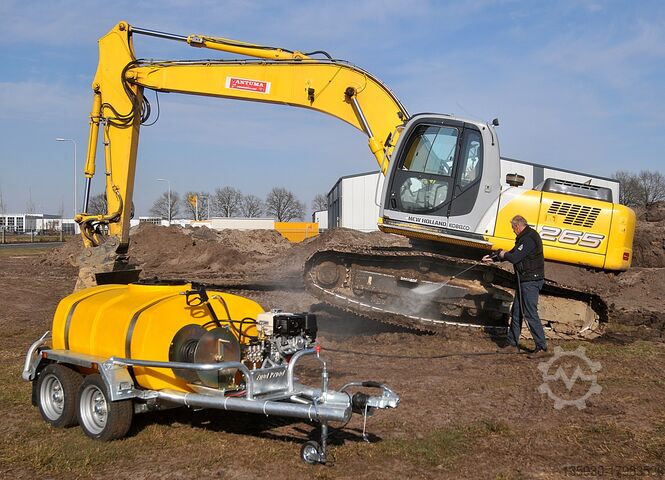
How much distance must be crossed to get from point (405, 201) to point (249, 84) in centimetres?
345

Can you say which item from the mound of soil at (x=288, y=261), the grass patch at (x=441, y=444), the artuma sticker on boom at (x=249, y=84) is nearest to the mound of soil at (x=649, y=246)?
the mound of soil at (x=288, y=261)

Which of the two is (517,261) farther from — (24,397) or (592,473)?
(24,397)

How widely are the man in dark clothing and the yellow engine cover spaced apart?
4.24 metres

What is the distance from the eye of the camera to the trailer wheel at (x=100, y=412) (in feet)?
17.7

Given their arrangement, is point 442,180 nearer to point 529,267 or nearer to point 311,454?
point 529,267

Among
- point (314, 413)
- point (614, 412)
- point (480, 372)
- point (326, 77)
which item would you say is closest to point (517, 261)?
point (480, 372)

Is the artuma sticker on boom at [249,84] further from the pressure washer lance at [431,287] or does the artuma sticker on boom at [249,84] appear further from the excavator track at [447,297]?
the pressure washer lance at [431,287]

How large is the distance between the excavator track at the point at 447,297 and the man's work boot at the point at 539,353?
46.3 inches

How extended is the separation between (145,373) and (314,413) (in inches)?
64.0

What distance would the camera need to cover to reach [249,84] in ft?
36.5

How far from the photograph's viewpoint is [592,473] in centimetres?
485

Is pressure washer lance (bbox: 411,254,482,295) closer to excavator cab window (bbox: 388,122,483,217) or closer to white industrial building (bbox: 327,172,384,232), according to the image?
excavator cab window (bbox: 388,122,483,217)

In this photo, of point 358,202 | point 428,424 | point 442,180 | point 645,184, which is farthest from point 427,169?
point 645,184

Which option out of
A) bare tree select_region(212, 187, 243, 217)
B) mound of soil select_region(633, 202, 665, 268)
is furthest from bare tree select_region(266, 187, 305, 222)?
mound of soil select_region(633, 202, 665, 268)
